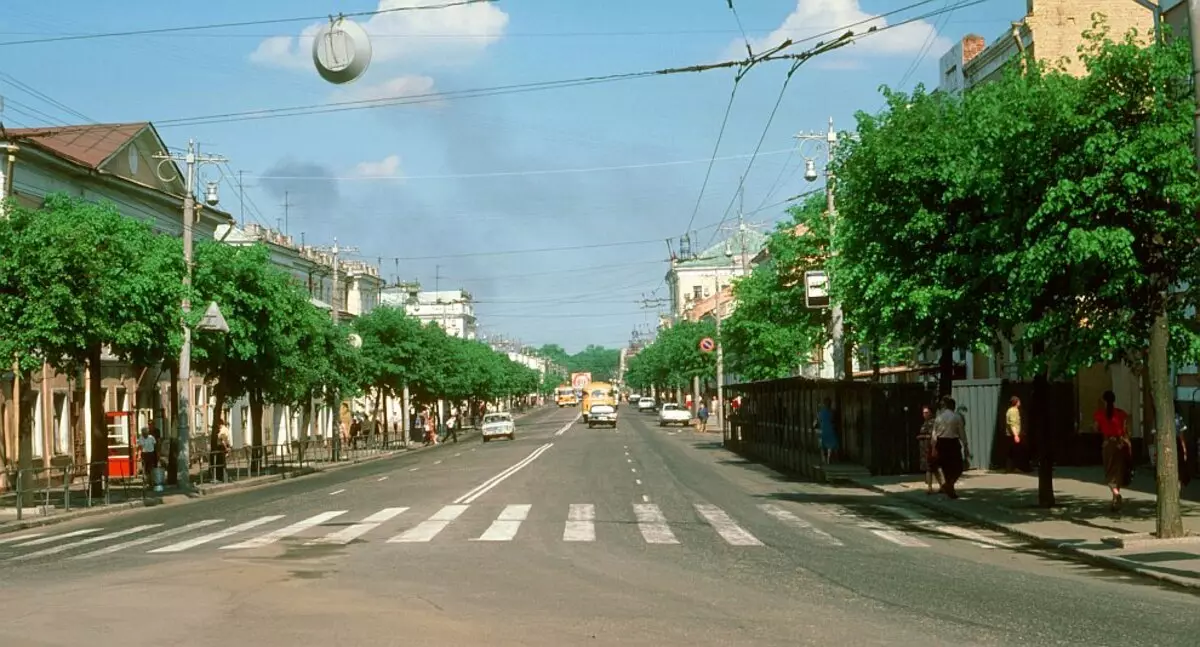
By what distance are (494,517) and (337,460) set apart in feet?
129

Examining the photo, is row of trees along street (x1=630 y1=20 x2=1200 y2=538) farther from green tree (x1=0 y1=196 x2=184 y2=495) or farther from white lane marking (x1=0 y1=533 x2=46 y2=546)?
green tree (x1=0 y1=196 x2=184 y2=495)

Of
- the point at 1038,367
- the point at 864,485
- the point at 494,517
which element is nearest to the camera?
the point at 1038,367

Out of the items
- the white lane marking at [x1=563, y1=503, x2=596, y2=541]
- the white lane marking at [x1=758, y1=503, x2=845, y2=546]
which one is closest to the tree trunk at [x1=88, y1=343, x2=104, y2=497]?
the white lane marking at [x1=563, y1=503, x2=596, y2=541]

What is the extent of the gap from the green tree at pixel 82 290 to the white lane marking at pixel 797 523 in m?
15.0

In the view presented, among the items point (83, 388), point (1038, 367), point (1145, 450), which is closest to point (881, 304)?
point (1038, 367)

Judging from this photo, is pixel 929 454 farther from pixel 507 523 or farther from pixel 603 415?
pixel 603 415

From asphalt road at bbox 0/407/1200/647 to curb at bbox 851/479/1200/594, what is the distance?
0.32m

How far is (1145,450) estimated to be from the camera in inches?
1348

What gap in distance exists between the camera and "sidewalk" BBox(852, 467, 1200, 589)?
1598 cm

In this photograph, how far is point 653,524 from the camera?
73.5 ft

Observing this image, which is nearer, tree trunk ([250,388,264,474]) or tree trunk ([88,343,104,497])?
tree trunk ([88,343,104,497])

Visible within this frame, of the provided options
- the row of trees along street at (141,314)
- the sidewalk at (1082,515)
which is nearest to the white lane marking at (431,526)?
the sidewalk at (1082,515)

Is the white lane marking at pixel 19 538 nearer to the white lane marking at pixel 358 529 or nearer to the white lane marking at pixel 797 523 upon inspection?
the white lane marking at pixel 358 529

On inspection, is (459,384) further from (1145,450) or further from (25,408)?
(1145,450)
